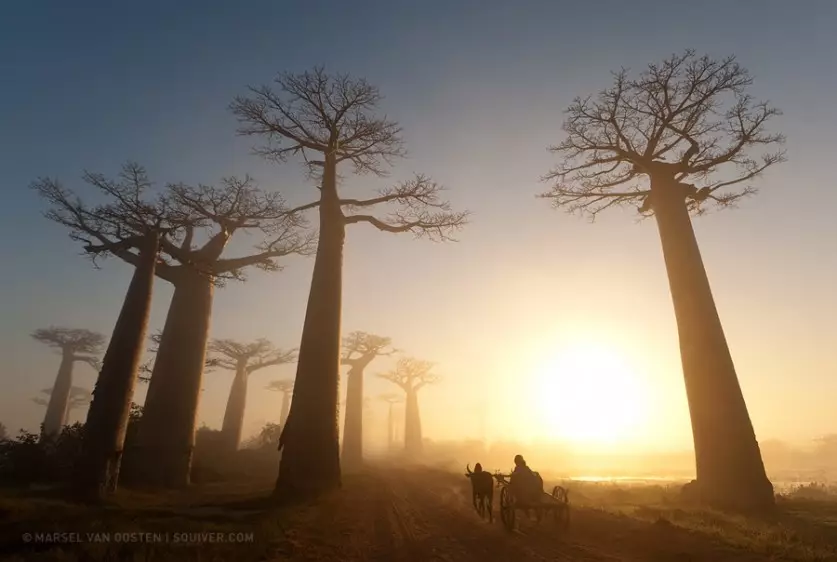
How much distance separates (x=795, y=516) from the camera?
9.33 metres

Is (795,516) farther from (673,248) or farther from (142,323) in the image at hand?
(142,323)

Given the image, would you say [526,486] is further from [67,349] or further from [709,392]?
[67,349]

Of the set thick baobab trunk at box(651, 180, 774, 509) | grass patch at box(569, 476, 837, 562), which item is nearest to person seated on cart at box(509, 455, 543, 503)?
grass patch at box(569, 476, 837, 562)

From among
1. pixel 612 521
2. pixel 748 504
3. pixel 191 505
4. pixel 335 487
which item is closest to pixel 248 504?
pixel 191 505

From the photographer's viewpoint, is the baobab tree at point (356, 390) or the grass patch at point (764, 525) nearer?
the grass patch at point (764, 525)

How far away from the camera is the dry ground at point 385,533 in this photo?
550cm

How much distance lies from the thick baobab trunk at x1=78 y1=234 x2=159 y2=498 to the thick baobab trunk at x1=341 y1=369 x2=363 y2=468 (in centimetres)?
2129

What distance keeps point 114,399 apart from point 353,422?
80.5ft

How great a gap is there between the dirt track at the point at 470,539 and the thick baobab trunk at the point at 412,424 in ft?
110

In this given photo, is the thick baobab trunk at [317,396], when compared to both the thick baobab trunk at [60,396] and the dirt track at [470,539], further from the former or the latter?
the thick baobab trunk at [60,396]

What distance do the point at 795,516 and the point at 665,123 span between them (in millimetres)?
11145

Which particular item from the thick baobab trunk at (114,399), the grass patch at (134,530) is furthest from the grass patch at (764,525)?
the thick baobab trunk at (114,399)

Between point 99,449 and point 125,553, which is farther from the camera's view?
point 99,449

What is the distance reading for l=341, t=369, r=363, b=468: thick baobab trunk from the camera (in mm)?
31969
